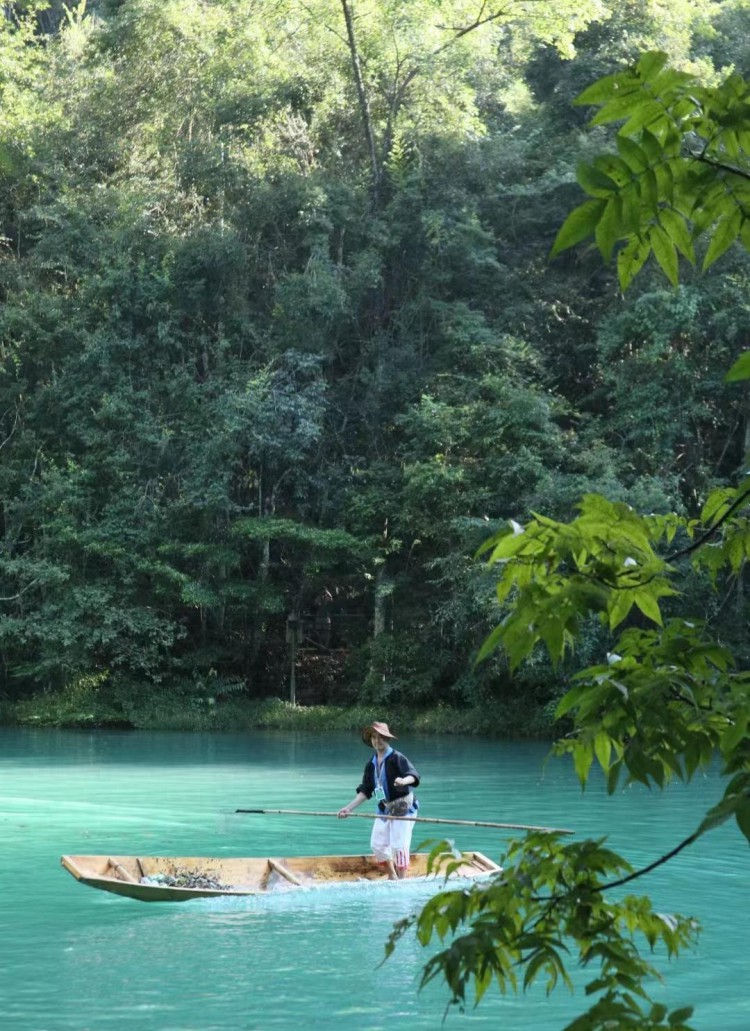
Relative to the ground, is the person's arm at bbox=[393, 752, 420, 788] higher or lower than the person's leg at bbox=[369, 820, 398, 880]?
higher

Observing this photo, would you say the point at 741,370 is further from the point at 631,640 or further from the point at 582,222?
the point at 631,640

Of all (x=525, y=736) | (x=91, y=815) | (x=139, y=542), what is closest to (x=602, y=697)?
(x=91, y=815)

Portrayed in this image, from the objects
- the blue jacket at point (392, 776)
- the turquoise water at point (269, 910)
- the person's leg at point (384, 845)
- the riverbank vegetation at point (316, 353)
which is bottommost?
the turquoise water at point (269, 910)

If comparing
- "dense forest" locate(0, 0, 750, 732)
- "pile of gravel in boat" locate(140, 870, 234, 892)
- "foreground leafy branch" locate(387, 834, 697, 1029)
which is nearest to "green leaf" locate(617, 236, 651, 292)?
"foreground leafy branch" locate(387, 834, 697, 1029)

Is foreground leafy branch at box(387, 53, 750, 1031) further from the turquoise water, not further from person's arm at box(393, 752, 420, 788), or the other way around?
person's arm at box(393, 752, 420, 788)

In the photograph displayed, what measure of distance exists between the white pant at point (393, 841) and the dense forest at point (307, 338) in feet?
55.4

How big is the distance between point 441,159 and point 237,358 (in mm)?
6674

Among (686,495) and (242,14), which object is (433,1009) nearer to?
(686,495)

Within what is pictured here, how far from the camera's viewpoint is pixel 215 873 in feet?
36.1

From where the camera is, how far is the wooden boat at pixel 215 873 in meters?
10.2

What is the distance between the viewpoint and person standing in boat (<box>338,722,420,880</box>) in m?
11.0

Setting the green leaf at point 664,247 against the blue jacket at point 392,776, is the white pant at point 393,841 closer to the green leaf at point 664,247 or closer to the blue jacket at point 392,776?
the blue jacket at point 392,776

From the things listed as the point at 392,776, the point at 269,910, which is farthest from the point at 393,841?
the point at 269,910

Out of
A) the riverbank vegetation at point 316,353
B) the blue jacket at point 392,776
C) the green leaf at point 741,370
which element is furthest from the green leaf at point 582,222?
the riverbank vegetation at point 316,353
